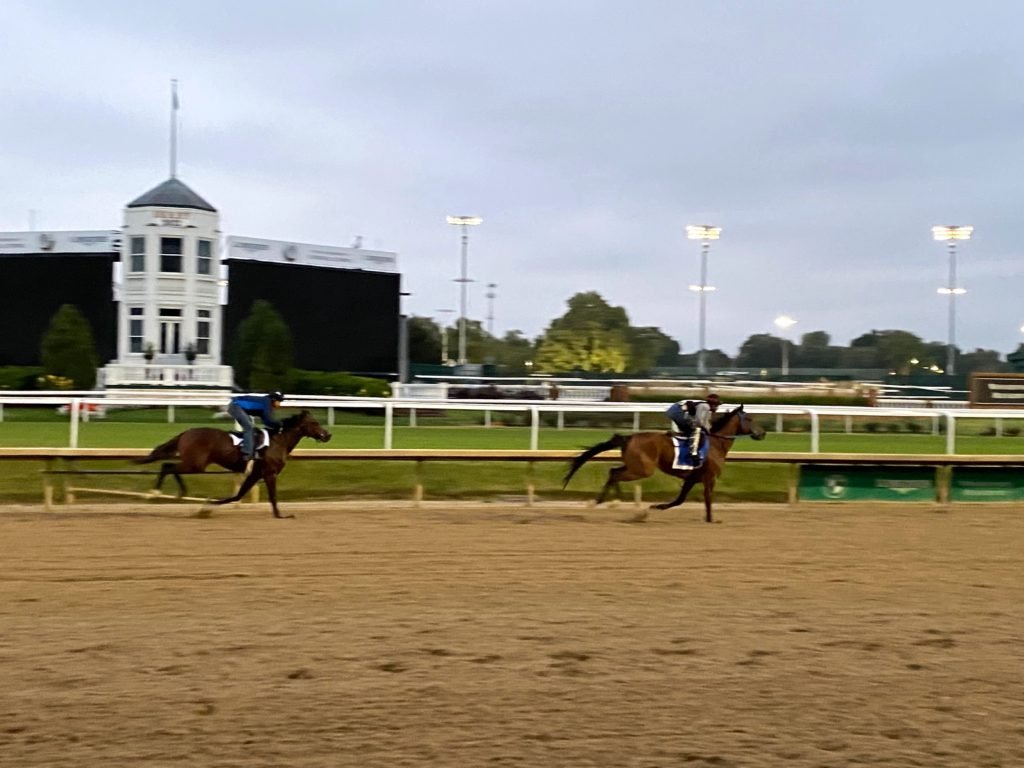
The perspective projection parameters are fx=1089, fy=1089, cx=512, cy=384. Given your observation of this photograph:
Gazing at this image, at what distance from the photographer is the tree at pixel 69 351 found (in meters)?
29.0

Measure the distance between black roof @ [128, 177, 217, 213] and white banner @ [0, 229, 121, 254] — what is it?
328 cm

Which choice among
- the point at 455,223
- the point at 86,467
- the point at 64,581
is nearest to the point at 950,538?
the point at 64,581

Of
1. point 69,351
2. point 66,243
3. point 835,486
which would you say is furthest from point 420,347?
point 835,486

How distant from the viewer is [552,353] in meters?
60.4

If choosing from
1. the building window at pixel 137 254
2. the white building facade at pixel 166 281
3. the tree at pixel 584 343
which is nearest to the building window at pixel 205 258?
the white building facade at pixel 166 281

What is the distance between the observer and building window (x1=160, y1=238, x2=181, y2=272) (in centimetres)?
3164

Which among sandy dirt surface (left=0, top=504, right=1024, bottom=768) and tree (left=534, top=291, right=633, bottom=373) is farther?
tree (left=534, top=291, right=633, bottom=373)

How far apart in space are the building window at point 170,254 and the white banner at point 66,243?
384 centimetres

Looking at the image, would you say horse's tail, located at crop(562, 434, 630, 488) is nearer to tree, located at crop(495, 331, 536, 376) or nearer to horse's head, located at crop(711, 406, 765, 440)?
horse's head, located at crop(711, 406, 765, 440)

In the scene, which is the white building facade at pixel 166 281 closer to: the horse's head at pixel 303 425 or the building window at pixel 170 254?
the building window at pixel 170 254

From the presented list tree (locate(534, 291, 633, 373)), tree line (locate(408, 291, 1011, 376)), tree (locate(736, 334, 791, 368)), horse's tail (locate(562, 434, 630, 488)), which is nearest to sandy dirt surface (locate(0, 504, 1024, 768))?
horse's tail (locate(562, 434, 630, 488))

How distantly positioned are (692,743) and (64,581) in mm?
4871

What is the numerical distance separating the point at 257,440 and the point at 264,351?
2084 cm

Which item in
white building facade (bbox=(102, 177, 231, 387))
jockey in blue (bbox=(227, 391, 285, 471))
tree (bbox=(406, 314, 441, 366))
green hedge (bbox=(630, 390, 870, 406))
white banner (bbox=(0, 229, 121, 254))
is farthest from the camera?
tree (bbox=(406, 314, 441, 366))
